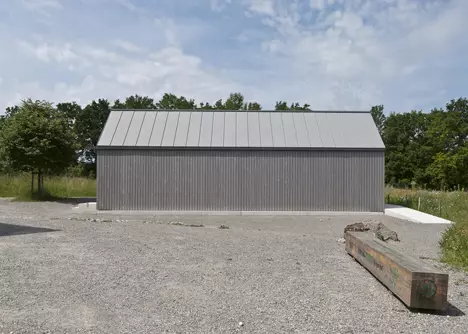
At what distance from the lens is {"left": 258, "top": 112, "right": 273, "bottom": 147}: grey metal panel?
18250 mm

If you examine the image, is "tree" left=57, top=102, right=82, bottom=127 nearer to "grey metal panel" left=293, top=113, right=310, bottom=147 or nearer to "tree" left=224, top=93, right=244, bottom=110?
"tree" left=224, top=93, right=244, bottom=110

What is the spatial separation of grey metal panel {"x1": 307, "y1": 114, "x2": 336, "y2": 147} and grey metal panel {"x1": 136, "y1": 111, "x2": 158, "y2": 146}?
266 inches

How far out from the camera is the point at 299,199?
18.0 metres

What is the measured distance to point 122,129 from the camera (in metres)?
18.8

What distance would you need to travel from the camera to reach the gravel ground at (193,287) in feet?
14.8

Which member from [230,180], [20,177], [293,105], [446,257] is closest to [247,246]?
[446,257]

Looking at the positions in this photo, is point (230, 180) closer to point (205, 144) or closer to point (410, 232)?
point (205, 144)


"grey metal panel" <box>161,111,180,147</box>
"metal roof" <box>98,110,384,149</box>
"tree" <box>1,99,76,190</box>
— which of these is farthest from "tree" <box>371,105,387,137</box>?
"tree" <box>1,99,76,190</box>

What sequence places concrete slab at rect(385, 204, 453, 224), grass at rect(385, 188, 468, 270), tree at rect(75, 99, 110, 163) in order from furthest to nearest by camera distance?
tree at rect(75, 99, 110, 163), concrete slab at rect(385, 204, 453, 224), grass at rect(385, 188, 468, 270)

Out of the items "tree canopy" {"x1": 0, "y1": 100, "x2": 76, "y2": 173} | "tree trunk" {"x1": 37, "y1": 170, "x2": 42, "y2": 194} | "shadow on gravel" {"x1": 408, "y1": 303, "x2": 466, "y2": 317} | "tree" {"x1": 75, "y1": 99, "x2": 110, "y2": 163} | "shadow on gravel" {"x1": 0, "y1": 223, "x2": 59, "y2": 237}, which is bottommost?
"shadow on gravel" {"x1": 408, "y1": 303, "x2": 466, "y2": 317}

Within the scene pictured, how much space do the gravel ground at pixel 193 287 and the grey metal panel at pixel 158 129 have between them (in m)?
8.70

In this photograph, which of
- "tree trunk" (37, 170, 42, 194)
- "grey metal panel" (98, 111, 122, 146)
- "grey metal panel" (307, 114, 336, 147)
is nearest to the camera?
"grey metal panel" (98, 111, 122, 146)

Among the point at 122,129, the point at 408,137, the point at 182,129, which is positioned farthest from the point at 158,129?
the point at 408,137

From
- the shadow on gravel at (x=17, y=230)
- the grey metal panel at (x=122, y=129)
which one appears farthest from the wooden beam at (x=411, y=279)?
the grey metal panel at (x=122, y=129)
